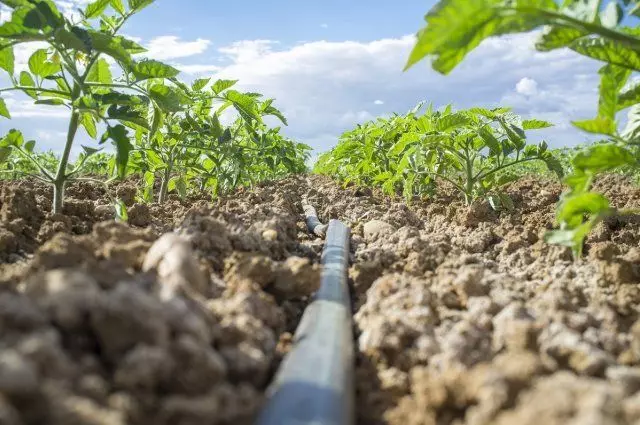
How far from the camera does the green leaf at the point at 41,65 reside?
9.88 ft

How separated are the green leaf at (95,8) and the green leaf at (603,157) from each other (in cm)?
253

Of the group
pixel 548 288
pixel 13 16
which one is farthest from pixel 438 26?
pixel 13 16

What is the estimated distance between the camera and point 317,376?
53.7 inches

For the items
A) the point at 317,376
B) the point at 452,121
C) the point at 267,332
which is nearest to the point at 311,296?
the point at 267,332

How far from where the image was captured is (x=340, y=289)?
218 centimetres

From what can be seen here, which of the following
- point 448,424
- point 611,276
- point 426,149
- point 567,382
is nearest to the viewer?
point 567,382

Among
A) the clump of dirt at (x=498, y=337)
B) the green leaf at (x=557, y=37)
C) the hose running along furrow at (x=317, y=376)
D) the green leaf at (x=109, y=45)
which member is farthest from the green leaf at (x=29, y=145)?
the green leaf at (x=557, y=37)

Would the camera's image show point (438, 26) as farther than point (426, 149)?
No

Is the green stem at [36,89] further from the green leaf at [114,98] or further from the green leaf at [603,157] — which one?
the green leaf at [603,157]

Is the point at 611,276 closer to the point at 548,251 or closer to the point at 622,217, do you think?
the point at 548,251

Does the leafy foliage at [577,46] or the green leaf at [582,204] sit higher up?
the leafy foliage at [577,46]

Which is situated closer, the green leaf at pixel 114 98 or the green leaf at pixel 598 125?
the green leaf at pixel 598 125

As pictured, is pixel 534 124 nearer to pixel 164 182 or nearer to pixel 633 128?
pixel 633 128

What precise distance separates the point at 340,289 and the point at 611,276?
3.64 feet
